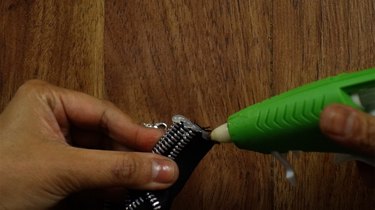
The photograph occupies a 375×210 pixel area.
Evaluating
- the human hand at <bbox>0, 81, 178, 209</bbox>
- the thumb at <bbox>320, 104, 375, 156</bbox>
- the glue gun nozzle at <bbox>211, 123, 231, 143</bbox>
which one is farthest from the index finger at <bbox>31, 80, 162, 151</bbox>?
the thumb at <bbox>320, 104, 375, 156</bbox>

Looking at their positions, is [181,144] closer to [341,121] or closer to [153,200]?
[153,200]

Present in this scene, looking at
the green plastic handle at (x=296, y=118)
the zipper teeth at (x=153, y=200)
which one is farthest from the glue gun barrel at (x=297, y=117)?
the zipper teeth at (x=153, y=200)

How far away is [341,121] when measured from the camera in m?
0.36

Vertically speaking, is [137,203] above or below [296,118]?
below

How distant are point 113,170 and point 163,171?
5cm

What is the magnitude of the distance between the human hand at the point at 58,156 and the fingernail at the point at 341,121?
184 mm

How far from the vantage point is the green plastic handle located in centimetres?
39

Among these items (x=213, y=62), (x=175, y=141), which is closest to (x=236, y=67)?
(x=213, y=62)

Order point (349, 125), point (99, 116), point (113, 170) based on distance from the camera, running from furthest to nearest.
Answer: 1. point (99, 116)
2. point (113, 170)
3. point (349, 125)

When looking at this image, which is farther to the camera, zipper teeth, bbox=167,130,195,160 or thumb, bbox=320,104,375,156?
zipper teeth, bbox=167,130,195,160

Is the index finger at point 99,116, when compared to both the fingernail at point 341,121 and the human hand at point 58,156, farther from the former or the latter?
the fingernail at point 341,121

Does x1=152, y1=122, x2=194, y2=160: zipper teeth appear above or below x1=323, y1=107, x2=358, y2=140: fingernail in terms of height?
below

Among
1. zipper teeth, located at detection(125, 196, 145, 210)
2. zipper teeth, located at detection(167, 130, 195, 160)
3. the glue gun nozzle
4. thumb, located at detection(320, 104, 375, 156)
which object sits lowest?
zipper teeth, located at detection(125, 196, 145, 210)

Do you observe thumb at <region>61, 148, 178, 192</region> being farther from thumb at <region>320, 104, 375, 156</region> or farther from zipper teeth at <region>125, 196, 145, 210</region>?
thumb at <region>320, 104, 375, 156</region>
